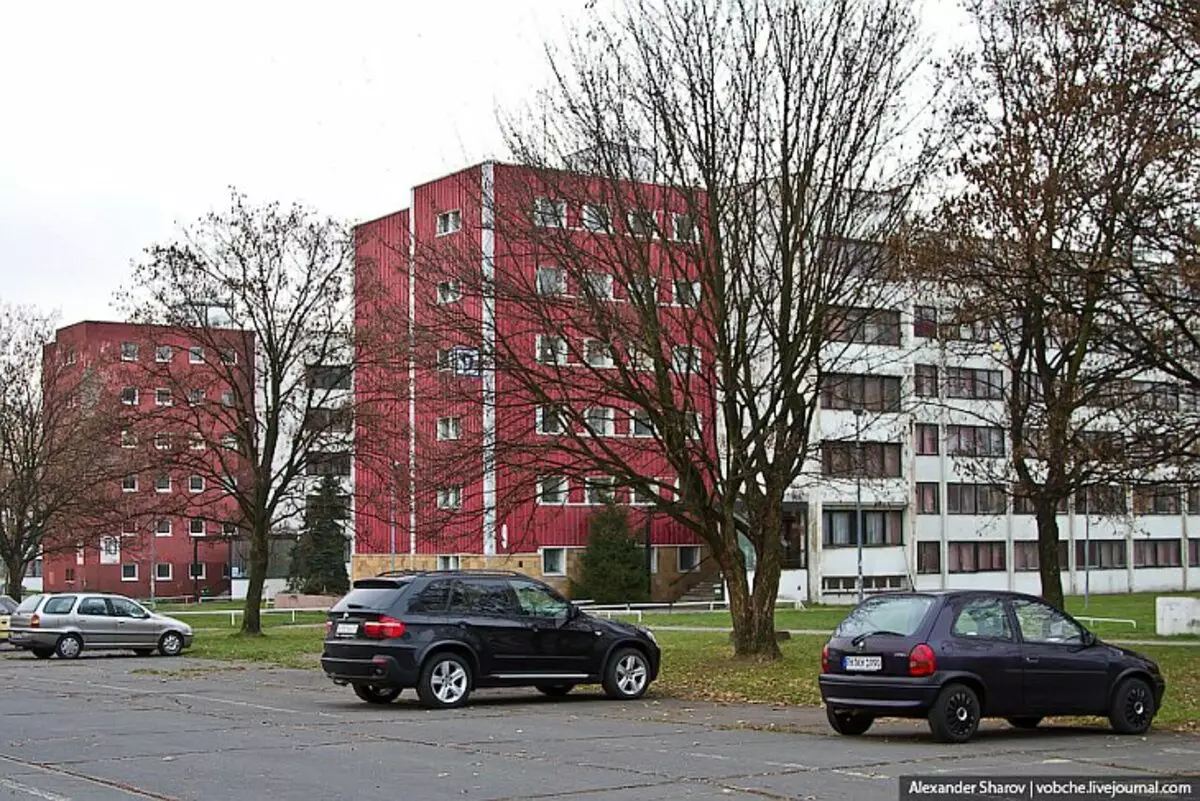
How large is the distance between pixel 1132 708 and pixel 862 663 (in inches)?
121

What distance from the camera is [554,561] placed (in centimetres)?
6994

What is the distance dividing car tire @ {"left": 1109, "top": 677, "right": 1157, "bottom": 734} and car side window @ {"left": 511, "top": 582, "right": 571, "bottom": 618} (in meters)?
7.50

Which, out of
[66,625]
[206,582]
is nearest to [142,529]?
[66,625]

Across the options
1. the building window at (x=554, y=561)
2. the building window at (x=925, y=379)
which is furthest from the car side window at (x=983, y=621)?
the building window at (x=554, y=561)

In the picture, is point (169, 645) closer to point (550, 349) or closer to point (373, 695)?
point (550, 349)

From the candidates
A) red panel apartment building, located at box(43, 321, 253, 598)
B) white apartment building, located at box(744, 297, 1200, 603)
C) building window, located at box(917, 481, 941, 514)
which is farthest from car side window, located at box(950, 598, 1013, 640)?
building window, located at box(917, 481, 941, 514)

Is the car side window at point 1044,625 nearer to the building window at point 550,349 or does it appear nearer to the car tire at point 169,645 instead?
the building window at point 550,349

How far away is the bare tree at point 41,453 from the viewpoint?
180 ft

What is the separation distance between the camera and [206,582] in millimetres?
102438

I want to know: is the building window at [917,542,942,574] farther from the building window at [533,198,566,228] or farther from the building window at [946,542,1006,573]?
the building window at [533,198,566,228]

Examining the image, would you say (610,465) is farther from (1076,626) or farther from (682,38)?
(1076,626)

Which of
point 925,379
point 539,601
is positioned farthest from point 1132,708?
point 925,379

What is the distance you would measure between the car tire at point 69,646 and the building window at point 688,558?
1545 inches

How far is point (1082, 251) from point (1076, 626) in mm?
10940
